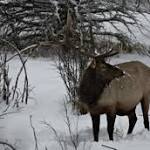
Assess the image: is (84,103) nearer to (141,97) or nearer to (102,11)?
(141,97)

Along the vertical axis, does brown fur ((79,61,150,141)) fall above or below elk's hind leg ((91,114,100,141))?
above

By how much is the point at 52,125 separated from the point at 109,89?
4.66 feet

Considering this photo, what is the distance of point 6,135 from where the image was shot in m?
7.03

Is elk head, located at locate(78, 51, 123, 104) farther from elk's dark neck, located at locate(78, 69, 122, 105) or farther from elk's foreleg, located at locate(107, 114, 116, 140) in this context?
elk's foreleg, located at locate(107, 114, 116, 140)

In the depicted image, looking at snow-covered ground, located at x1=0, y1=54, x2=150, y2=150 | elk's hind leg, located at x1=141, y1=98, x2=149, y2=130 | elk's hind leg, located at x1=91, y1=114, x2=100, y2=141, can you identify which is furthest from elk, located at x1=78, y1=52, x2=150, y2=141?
snow-covered ground, located at x1=0, y1=54, x2=150, y2=150

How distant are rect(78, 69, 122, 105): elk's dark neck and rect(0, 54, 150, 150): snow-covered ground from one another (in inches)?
16.9

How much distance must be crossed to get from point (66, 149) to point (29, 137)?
150 centimetres

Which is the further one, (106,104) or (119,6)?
(119,6)

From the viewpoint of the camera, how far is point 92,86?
625 centimetres

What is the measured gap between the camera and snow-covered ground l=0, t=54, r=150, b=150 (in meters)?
5.80

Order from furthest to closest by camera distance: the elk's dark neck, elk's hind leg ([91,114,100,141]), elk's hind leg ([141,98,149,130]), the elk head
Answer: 1. elk's hind leg ([141,98,149,130])
2. elk's hind leg ([91,114,100,141])
3. the elk's dark neck
4. the elk head

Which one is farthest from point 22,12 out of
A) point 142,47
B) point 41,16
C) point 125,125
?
point 125,125

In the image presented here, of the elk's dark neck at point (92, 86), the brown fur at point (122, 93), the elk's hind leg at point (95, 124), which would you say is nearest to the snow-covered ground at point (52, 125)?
the elk's hind leg at point (95, 124)

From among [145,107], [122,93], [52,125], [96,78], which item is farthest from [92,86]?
[52,125]
